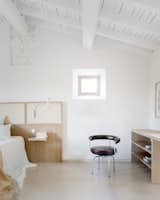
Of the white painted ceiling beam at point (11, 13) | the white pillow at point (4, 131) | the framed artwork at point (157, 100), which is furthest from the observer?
the white pillow at point (4, 131)

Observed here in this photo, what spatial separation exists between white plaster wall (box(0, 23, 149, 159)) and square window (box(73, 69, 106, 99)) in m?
0.11

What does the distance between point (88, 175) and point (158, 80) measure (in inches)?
89.8

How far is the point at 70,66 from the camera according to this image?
5113 mm

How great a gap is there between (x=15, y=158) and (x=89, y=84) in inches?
89.2

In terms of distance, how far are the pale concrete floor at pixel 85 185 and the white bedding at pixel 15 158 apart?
0.58 ft

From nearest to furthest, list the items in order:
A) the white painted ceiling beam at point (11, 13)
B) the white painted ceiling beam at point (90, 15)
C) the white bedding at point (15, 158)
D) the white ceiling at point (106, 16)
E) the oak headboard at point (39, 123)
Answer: the white painted ceiling beam at point (90, 15), the white ceiling at point (106, 16), the white painted ceiling beam at point (11, 13), the white bedding at point (15, 158), the oak headboard at point (39, 123)

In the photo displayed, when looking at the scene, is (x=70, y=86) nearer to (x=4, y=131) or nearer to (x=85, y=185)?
(x=4, y=131)

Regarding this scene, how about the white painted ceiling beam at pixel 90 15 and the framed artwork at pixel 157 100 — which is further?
the framed artwork at pixel 157 100

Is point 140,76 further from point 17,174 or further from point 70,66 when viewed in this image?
point 17,174

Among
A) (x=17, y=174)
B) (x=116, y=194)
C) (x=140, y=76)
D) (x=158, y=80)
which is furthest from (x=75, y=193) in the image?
(x=140, y=76)

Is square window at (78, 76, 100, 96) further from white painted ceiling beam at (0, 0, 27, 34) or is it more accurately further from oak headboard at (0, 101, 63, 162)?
white painted ceiling beam at (0, 0, 27, 34)

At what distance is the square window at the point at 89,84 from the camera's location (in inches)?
202

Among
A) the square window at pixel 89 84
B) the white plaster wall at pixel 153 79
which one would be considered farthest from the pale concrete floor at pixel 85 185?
the square window at pixel 89 84

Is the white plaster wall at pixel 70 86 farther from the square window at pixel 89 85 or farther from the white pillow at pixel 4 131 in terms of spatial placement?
the white pillow at pixel 4 131
